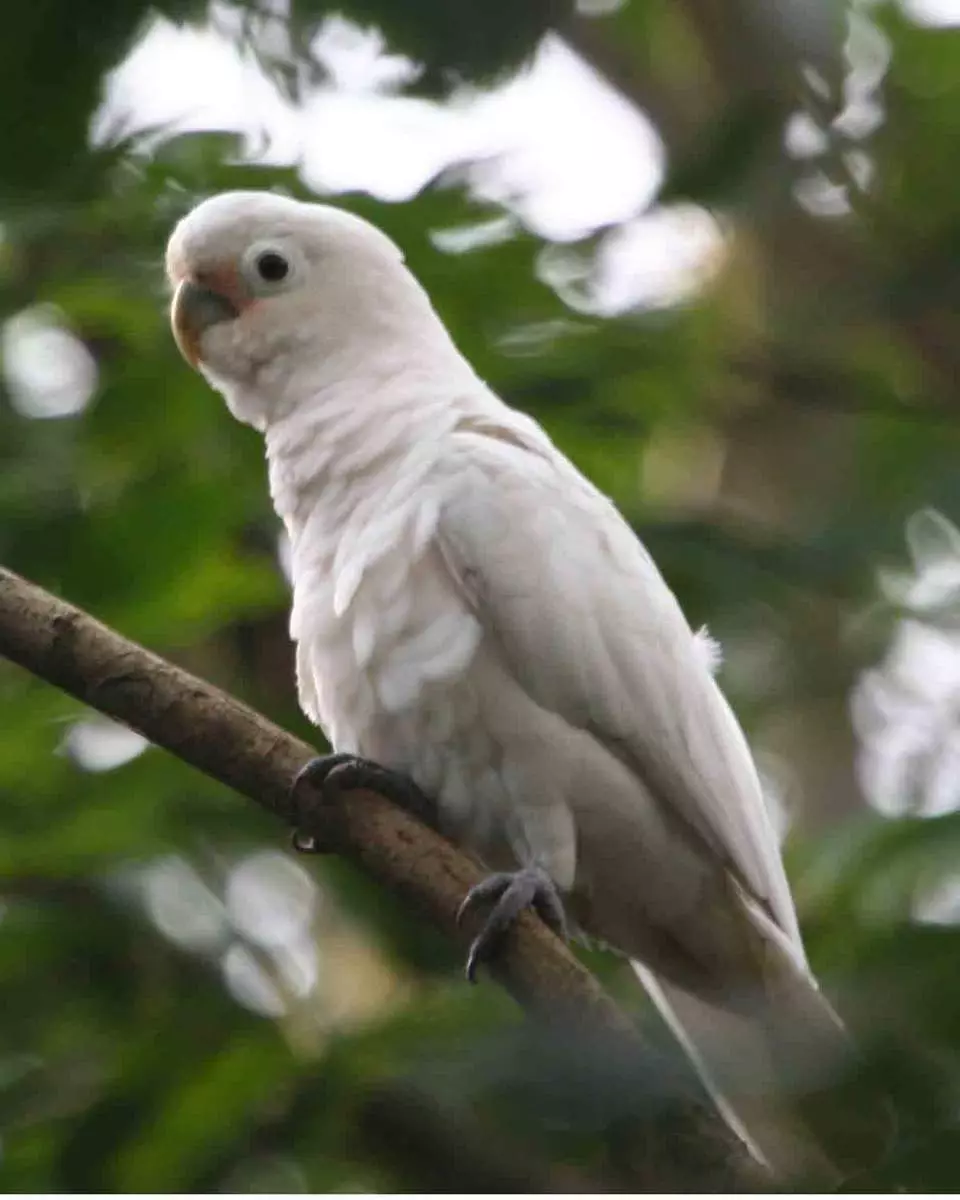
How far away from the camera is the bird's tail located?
0.65 meters

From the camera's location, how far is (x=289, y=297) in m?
1.92

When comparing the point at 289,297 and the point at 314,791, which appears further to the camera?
the point at 289,297

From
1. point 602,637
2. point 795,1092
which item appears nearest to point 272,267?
point 602,637

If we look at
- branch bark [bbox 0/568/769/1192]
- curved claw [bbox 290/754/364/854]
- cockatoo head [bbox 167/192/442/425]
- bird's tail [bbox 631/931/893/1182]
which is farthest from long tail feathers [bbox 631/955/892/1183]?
cockatoo head [bbox 167/192/442/425]

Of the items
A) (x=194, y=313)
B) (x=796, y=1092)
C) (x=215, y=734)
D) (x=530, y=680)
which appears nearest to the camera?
(x=796, y=1092)

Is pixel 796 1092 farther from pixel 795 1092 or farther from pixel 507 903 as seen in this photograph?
pixel 507 903

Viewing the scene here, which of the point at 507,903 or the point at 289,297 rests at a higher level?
the point at 289,297

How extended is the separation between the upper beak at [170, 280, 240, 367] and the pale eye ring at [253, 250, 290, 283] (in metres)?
0.05

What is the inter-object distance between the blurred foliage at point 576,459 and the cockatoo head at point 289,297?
0.05 m

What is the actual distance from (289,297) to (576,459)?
0.42 meters

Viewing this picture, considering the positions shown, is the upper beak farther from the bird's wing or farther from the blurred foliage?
the bird's wing

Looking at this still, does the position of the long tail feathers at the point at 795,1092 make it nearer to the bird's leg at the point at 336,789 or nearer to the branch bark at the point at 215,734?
the branch bark at the point at 215,734

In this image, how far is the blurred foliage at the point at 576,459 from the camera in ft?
2.18

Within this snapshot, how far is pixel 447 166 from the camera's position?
1.73 metres
